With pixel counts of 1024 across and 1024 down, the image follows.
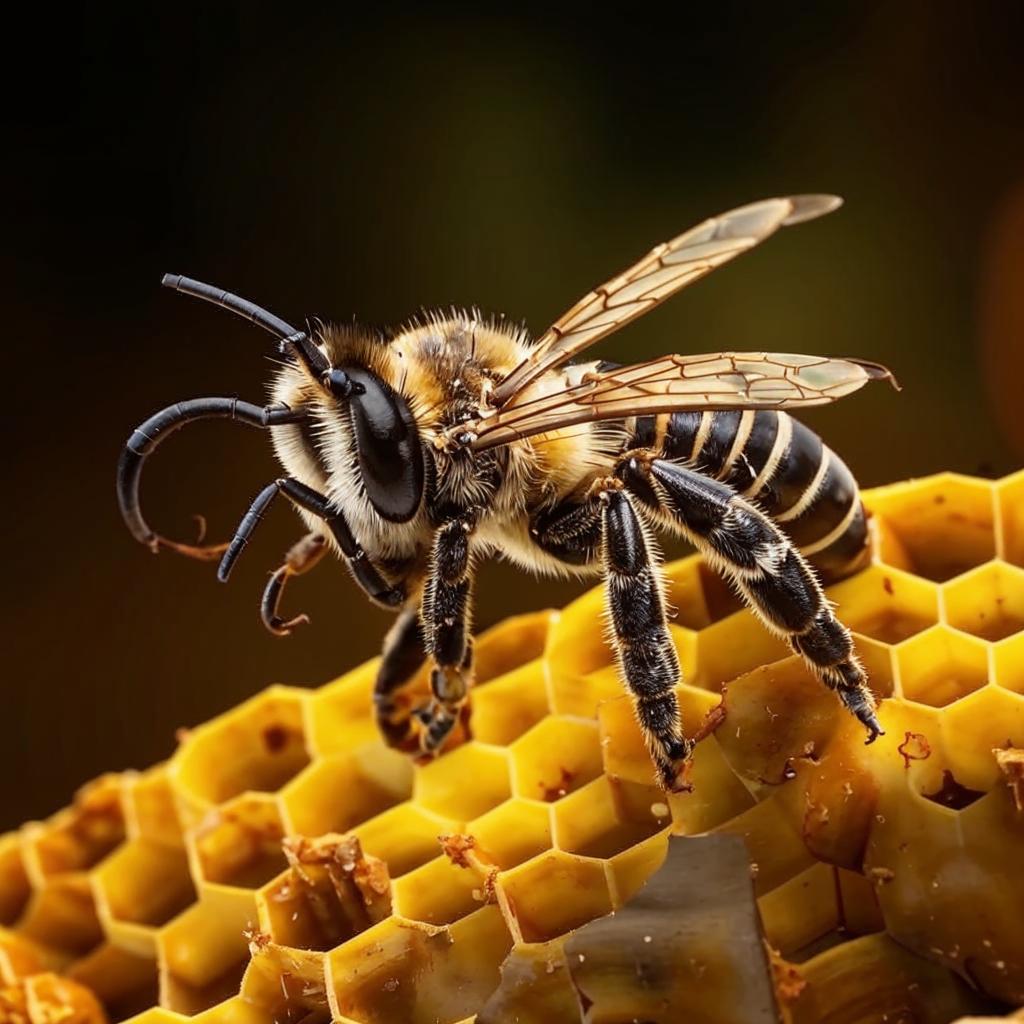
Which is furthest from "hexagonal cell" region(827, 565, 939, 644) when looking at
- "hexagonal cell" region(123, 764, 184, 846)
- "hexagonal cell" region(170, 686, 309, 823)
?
"hexagonal cell" region(123, 764, 184, 846)

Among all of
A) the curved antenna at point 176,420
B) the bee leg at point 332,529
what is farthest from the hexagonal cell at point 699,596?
the curved antenna at point 176,420

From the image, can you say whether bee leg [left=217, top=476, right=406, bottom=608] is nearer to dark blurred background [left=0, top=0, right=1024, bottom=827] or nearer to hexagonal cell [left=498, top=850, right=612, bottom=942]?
hexagonal cell [left=498, top=850, right=612, bottom=942]

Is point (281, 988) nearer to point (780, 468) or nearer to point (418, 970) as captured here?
point (418, 970)

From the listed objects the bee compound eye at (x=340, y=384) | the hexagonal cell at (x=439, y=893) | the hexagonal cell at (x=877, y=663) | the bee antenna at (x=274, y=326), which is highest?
the bee antenna at (x=274, y=326)

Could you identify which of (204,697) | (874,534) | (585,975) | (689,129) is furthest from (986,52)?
(585,975)

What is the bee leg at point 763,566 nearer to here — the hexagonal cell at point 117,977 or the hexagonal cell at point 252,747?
the hexagonal cell at point 252,747

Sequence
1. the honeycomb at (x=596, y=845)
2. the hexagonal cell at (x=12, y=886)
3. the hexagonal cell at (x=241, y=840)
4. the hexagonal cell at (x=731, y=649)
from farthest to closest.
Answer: the hexagonal cell at (x=12, y=886)
the hexagonal cell at (x=241, y=840)
the hexagonal cell at (x=731, y=649)
the honeycomb at (x=596, y=845)

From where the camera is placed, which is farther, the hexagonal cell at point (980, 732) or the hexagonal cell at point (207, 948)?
the hexagonal cell at point (207, 948)

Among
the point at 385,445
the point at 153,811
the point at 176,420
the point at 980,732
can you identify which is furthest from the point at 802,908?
the point at 153,811
